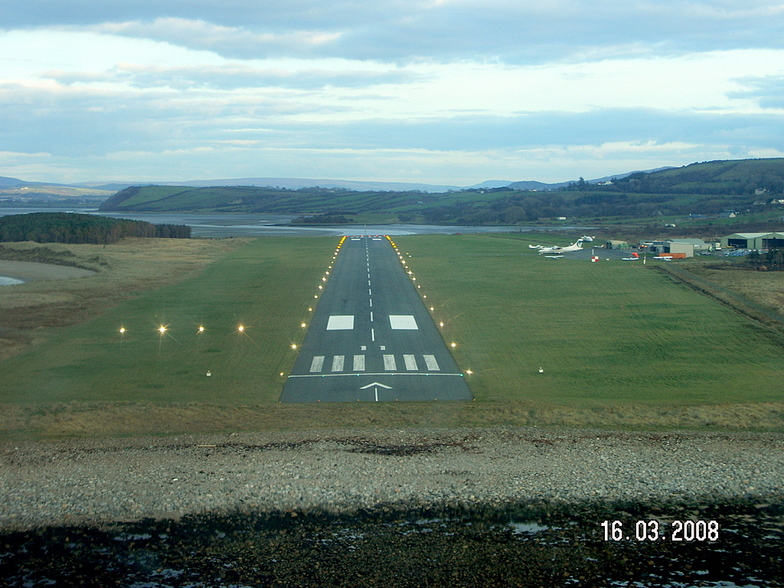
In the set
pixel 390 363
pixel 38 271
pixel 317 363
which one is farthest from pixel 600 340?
pixel 38 271

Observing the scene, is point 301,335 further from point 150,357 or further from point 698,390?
point 698,390

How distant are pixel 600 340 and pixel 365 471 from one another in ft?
82.2

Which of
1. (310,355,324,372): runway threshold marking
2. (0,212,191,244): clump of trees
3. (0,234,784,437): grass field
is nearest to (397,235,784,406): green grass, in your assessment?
(0,234,784,437): grass field

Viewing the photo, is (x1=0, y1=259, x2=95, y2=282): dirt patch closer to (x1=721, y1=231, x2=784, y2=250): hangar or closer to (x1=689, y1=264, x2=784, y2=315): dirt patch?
(x1=689, y1=264, x2=784, y2=315): dirt patch

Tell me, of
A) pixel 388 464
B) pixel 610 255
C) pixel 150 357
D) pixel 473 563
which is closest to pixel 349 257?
pixel 610 255

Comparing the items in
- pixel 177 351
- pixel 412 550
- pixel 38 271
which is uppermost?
pixel 38 271

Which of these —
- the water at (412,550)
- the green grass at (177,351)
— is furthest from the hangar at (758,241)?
the water at (412,550)

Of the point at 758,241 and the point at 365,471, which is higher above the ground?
the point at 758,241

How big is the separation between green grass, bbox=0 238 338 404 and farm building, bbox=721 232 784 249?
69.3 m

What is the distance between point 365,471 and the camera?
83.8 ft

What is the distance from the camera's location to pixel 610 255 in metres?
97.3

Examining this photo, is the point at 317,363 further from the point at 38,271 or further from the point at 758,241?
the point at 758,241

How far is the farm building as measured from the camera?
10019cm

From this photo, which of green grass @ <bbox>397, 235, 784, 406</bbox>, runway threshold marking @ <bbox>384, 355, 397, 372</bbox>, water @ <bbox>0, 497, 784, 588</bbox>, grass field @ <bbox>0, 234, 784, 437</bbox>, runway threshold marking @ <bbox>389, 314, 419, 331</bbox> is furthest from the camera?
runway threshold marking @ <bbox>389, 314, 419, 331</bbox>
